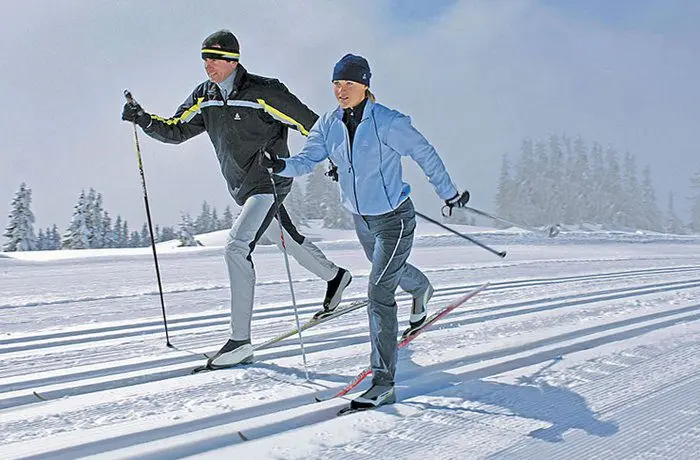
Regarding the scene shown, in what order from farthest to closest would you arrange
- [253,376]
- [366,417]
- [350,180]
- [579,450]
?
[253,376], [350,180], [366,417], [579,450]

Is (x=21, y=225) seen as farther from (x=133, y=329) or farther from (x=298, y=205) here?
(x=133, y=329)

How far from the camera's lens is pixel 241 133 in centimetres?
452

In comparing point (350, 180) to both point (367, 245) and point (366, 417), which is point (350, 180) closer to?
point (367, 245)

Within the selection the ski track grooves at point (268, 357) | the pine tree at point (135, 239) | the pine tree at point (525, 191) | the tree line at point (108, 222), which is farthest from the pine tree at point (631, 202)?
the ski track grooves at point (268, 357)

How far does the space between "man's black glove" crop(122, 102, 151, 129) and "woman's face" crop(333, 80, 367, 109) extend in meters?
1.92

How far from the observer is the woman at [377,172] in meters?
3.51

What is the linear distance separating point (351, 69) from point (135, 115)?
2.05 meters

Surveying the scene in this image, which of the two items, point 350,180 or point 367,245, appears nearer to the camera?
point 350,180

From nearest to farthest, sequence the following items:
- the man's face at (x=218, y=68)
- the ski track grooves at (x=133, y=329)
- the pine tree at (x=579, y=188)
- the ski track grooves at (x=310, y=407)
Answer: the ski track grooves at (x=310, y=407) → the man's face at (x=218, y=68) → the ski track grooves at (x=133, y=329) → the pine tree at (x=579, y=188)

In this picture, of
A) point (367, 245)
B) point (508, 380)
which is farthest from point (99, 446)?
point (508, 380)

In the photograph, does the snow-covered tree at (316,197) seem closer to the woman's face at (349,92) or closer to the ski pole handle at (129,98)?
the ski pole handle at (129,98)

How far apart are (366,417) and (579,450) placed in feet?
3.26

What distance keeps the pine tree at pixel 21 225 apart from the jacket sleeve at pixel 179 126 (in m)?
36.0

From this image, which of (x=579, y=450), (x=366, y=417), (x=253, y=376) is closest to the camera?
(x=579, y=450)
